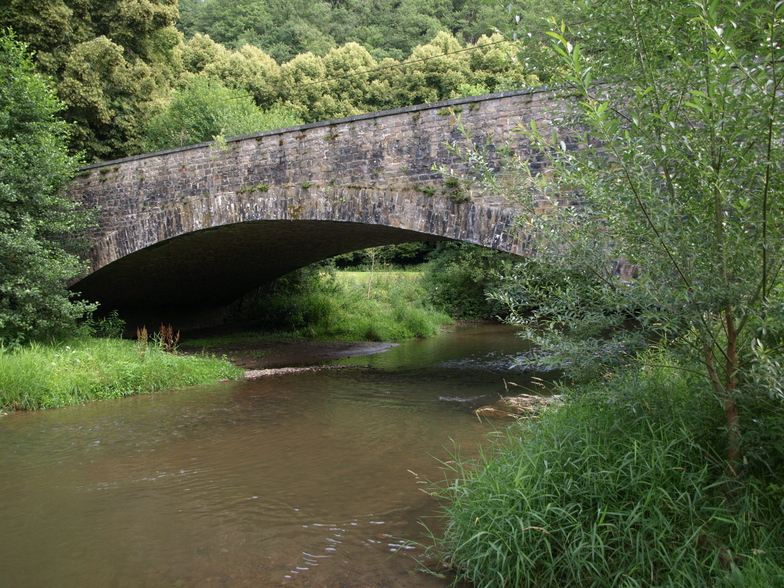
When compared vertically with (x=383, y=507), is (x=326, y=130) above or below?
above

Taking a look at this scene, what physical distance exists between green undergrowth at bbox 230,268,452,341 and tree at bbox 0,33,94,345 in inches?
267

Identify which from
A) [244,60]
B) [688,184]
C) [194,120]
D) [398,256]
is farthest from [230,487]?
[244,60]

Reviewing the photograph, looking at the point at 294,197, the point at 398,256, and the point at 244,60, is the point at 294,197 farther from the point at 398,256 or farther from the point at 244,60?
the point at 244,60

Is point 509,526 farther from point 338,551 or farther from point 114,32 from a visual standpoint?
point 114,32

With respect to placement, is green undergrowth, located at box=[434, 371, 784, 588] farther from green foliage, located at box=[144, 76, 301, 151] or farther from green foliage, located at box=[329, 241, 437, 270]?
green foliage, located at box=[329, 241, 437, 270]

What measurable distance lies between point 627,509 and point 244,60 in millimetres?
31171

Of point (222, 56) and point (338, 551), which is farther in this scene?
point (222, 56)

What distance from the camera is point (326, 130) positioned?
8.95 m

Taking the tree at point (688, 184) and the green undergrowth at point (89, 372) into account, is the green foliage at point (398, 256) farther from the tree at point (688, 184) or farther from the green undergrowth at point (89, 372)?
the tree at point (688, 184)

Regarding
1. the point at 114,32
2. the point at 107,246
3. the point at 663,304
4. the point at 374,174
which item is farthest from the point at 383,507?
the point at 114,32

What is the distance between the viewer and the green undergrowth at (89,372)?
7574mm

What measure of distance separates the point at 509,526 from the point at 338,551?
1.14 meters

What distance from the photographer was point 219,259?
13.1 metres

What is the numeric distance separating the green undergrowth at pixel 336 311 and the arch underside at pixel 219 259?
127 cm
